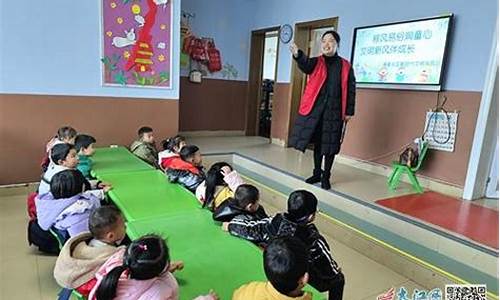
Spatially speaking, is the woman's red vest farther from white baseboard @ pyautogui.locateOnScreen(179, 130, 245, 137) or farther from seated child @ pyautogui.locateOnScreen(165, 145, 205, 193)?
white baseboard @ pyautogui.locateOnScreen(179, 130, 245, 137)

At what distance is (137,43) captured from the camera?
12.6ft

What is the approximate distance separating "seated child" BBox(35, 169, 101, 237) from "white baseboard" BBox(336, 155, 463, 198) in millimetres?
3228

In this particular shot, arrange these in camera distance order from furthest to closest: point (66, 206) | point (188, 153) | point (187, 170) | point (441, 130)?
point (441, 130) → point (188, 153) → point (187, 170) → point (66, 206)

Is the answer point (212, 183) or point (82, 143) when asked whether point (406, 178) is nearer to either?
point (212, 183)

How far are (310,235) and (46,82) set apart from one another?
3.19m

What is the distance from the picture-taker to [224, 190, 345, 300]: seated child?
1.54 metres

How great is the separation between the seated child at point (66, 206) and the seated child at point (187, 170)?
0.68m

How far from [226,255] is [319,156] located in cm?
202

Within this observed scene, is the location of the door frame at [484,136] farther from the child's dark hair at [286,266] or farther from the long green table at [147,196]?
the child's dark hair at [286,266]

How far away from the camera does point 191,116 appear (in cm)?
600

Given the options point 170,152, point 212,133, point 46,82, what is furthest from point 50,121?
point 212,133

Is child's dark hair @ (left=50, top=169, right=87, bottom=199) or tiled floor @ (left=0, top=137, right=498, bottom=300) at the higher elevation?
child's dark hair @ (left=50, top=169, right=87, bottom=199)

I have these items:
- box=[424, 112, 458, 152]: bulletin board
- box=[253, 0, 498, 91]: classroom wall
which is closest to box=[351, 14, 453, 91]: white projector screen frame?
box=[253, 0, 498, 91]: classroom wall

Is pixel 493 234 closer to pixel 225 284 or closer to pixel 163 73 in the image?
pixel 225 284
